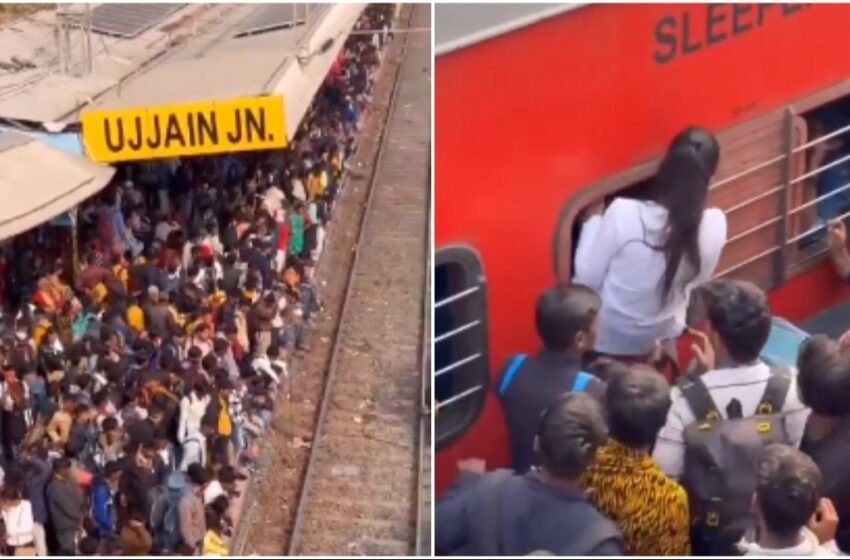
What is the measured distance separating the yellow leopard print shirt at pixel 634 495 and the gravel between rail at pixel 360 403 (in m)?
3.55

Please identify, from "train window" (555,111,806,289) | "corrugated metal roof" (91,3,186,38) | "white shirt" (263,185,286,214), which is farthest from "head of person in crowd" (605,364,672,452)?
"corrugated metal roof" (91,3,186,38)

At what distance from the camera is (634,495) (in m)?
3.46

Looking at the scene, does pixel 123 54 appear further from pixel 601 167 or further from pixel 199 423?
pixel 601 167

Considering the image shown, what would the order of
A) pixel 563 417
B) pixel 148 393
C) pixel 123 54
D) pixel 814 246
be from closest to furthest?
pixel 563 417, pixel 814 246, pixel 148 393, pixel 123 54

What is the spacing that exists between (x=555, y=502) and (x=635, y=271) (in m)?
0.86

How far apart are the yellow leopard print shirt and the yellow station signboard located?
5579mm

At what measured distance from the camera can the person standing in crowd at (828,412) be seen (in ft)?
11.8

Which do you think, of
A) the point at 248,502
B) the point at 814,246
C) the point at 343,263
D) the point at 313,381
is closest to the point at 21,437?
the point at 248,502

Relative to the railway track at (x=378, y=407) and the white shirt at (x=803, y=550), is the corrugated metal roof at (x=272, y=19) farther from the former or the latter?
the white shirt at (x=803, y=550)

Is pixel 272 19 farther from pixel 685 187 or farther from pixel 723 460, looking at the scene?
pixel 723 460

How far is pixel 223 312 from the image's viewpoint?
844cm

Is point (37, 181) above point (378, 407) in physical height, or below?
above

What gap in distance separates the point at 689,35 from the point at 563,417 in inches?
47.0

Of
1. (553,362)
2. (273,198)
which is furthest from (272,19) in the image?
(553,362)
